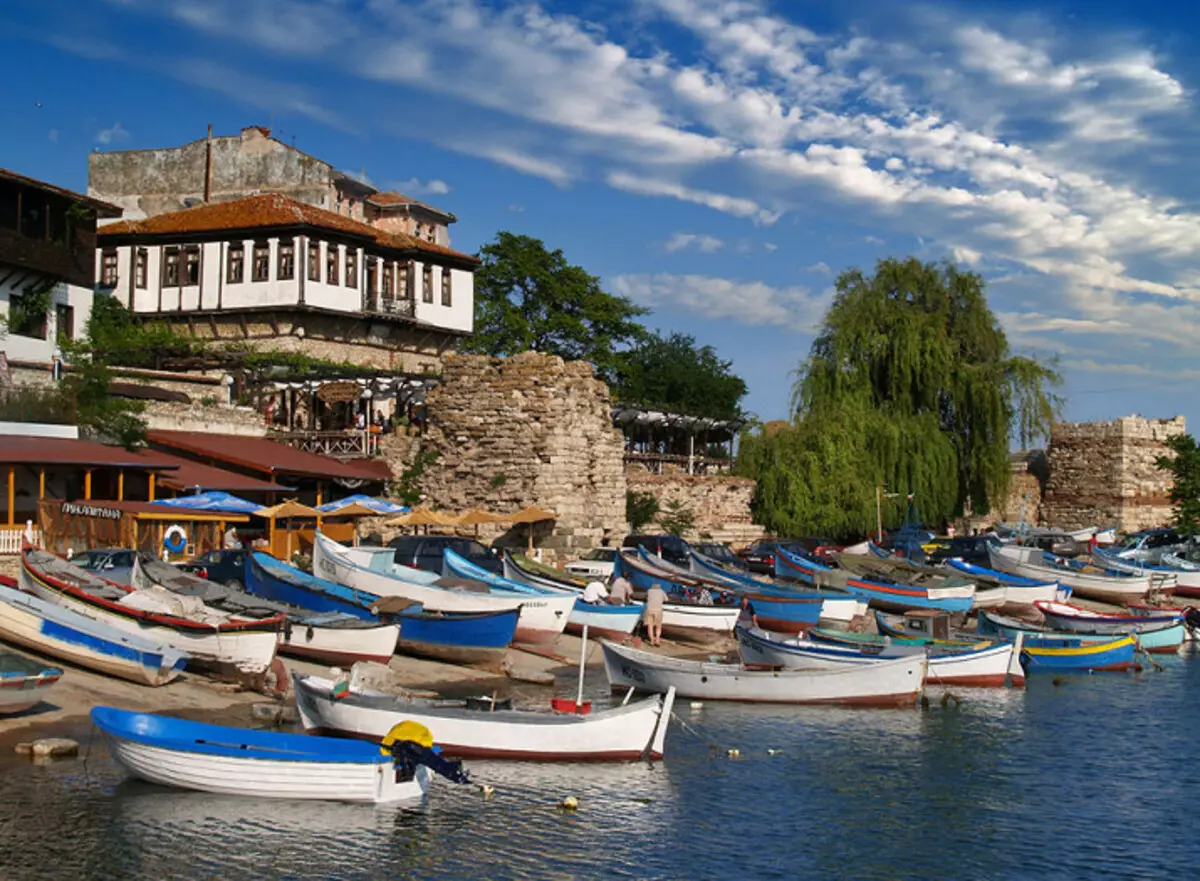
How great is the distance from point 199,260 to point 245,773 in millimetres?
36753

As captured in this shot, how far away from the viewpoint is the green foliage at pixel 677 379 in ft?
204

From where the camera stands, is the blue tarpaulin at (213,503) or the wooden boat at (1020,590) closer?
the blue tarpaulin at (213,503)

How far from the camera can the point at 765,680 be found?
22.2 m

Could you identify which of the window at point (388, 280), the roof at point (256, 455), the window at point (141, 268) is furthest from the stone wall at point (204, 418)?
the window at point (141, 268)

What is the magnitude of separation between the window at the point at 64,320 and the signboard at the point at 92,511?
15.4m

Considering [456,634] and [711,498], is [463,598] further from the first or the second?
[711,498]

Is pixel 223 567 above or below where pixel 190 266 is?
below

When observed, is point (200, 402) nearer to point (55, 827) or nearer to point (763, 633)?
point (763, 633)

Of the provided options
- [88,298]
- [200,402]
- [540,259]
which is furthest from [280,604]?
[540,259]

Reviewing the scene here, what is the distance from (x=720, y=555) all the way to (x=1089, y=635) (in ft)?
38.6

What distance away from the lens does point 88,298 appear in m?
42.7

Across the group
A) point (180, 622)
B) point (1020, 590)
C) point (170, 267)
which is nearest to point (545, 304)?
point (170, 267)

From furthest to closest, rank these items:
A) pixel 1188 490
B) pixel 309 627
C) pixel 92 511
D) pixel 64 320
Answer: pixel 1188 490 → pixel 64 320 → pixel 92 511 → pixel 309 627

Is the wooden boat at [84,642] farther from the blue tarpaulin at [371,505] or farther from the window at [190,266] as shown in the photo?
the window at [190,266]
